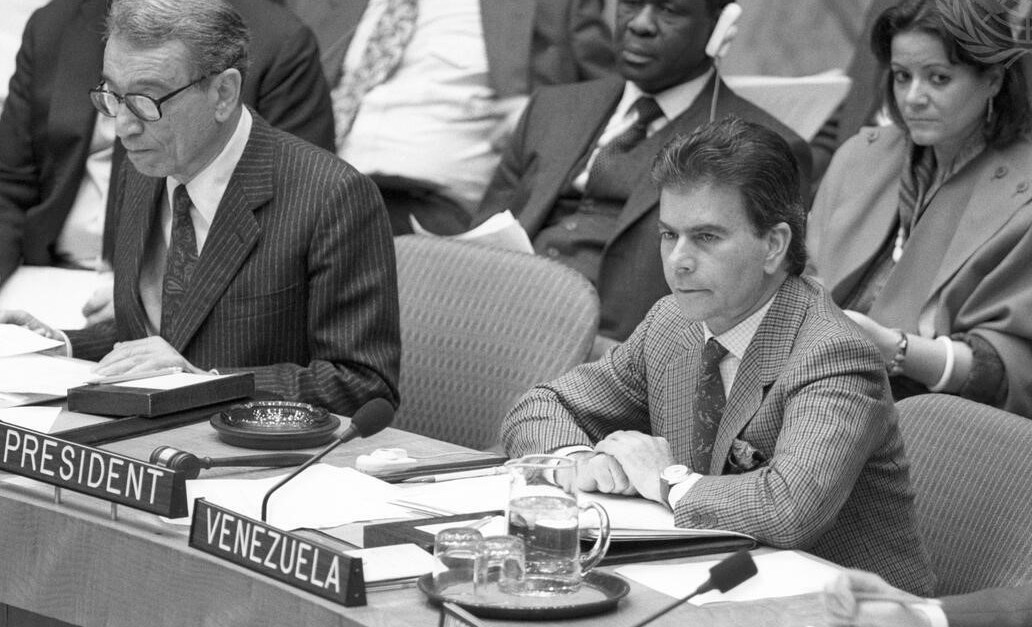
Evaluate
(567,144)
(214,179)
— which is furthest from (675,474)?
(567,144)

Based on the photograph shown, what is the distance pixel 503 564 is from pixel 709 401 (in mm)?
676

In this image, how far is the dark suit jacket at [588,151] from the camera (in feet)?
11.9

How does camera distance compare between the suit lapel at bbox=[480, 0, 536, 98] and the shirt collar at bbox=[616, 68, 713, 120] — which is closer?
the shirt collar at bbox=[616, 68, 713, 120]

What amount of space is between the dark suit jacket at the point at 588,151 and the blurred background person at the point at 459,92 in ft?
0.60

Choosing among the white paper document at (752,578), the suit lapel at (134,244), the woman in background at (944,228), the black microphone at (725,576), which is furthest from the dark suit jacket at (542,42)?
the black microphone at (725,576)

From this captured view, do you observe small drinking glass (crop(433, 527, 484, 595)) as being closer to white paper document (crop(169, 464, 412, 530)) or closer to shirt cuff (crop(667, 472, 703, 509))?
white paper document (crop(169, 464, 412, 530))

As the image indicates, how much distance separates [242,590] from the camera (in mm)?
1742

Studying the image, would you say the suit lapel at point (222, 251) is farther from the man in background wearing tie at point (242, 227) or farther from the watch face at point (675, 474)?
the watch face at point (675, 474)

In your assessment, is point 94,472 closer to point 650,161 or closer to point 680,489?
point 680,489

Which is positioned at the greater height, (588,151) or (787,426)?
(588,151)

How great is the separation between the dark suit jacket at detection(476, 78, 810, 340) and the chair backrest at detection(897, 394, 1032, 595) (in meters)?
1.28

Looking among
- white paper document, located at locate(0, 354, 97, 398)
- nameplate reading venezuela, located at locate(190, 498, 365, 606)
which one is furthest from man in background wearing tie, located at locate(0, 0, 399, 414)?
A: nameplate reading venezuela, located at locate(190, 498, 365, 606)

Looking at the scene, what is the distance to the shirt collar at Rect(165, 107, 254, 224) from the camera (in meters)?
2.78

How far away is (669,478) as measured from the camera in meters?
2.10
